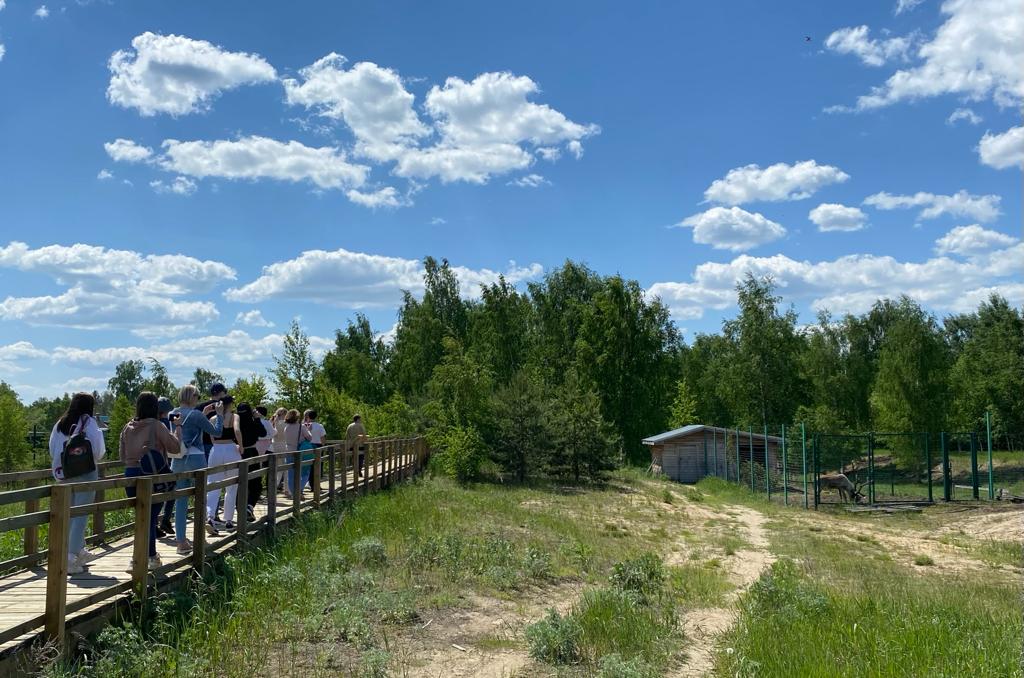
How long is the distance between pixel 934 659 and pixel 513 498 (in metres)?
15.4

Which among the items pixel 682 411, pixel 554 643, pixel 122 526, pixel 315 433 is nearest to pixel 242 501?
pixel 122 526

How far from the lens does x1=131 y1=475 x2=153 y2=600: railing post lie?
6594mm

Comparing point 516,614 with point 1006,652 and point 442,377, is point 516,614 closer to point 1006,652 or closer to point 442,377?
point 1006,652

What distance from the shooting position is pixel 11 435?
39.6 metres

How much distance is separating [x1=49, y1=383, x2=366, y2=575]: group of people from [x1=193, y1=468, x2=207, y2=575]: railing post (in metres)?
0.18

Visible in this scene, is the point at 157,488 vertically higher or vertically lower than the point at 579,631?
higher

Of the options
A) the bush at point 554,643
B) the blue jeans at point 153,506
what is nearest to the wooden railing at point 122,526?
the blue jeans at point 153,506

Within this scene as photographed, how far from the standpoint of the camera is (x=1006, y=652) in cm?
624

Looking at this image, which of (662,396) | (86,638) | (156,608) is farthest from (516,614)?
(662,396)

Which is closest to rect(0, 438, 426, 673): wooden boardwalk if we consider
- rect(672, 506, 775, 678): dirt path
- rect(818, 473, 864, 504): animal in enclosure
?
rect(672, 506, 775, 678): dirt path

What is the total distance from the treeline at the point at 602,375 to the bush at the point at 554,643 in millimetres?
18056

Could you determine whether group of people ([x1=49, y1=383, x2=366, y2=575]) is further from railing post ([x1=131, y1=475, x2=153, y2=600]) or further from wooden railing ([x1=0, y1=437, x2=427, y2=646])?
railing post ([x1=131, y1=475, x2=153, y2=600])

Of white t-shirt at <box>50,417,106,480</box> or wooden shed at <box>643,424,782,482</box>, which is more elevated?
white t-shirt at <box>50,417,106,480</box>

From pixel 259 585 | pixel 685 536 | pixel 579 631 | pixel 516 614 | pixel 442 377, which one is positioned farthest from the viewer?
pixel 442 377
